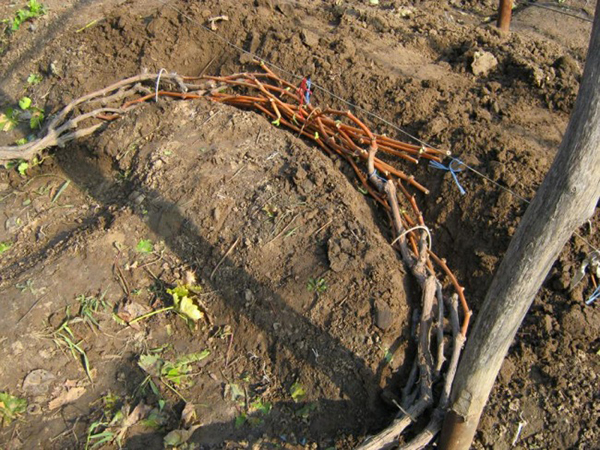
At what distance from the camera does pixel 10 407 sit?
8.73 feet

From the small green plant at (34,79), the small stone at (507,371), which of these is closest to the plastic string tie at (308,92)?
the small stone at (507,371)

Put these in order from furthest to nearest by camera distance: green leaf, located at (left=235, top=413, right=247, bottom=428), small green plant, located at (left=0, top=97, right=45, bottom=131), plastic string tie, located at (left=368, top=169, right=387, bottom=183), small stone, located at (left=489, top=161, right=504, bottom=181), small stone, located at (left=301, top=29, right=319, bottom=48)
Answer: small green plant, located at (left=0, top=97, right=45, bottom=131), small stone, located at (left=301, top=29, right=319, bottom=48), plastic string tie, located at (left=368, top=169, right=387, bottom=183), small stone, located at (left=489, top=161, right=504, bottom=181), green leaf, located at (left=235, top=413, right=247, bottom=428)

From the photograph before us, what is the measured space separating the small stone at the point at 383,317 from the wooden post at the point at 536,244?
546 millimetres

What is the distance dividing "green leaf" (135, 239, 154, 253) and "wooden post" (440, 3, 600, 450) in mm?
1866

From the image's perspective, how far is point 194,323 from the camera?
292 centimetres

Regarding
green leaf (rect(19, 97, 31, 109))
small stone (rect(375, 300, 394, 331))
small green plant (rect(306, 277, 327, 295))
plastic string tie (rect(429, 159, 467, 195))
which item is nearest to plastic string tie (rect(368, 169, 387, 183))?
plastic string tie (rect(429, 159, 467, 195))

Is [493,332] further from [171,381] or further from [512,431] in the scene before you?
[171,381]

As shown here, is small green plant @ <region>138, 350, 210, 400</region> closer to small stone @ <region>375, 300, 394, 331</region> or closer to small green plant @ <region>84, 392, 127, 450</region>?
small green plant @ <region>84, 392, 127, 450</region>

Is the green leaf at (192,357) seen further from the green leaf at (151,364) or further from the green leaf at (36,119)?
the green leaf at (36,119)

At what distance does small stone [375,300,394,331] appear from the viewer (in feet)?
8.72

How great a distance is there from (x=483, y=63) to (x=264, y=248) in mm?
2205

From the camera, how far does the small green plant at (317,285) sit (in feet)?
9.19

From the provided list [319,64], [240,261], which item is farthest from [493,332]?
[319,64]

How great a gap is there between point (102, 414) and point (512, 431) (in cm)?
193
